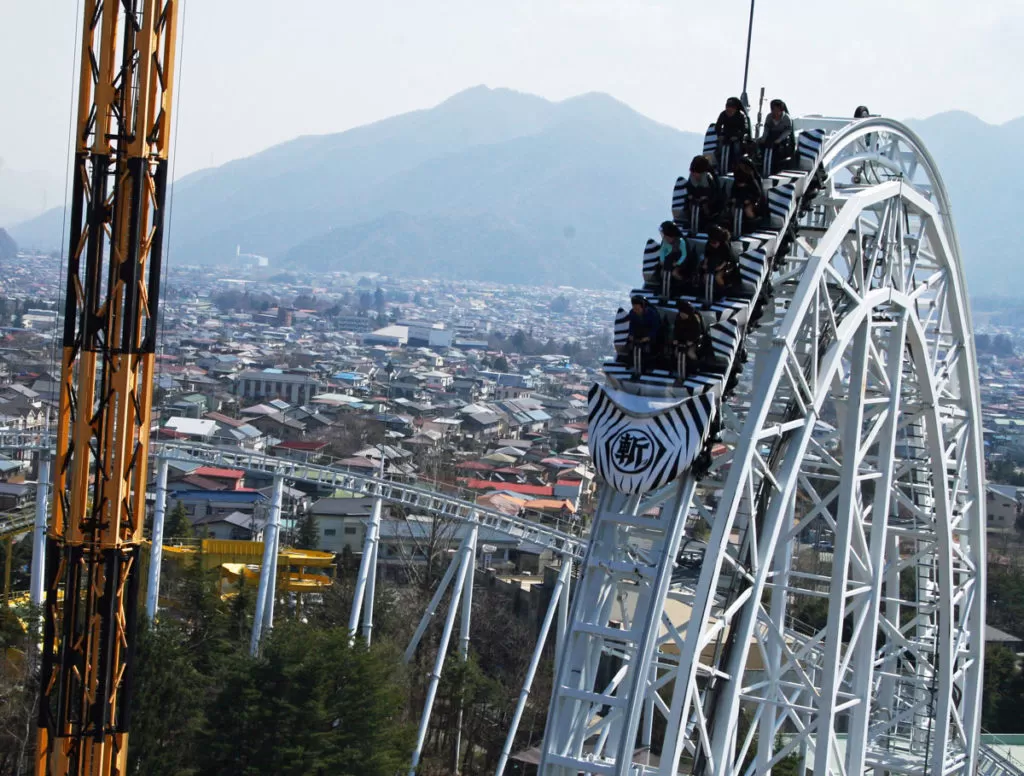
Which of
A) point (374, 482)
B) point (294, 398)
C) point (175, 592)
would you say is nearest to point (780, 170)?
point (374, 482)

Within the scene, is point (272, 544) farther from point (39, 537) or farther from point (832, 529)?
point (832, 529)

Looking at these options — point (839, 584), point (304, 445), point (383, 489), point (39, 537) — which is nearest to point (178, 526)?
point (383, 489)

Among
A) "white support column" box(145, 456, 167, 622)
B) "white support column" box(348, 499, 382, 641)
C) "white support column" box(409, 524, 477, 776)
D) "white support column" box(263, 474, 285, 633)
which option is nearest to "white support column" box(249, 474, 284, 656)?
"white support column" box(263, 474, 285, 633)

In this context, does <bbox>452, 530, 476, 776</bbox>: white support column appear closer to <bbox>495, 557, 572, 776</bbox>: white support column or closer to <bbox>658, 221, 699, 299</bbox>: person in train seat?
<bbox>495, 557, 572, 776</bbox>: white support column

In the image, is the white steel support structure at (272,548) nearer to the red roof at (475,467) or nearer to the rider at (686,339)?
the rider at (686,339)

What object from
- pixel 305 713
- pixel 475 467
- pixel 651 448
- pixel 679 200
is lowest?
pixel 475 467

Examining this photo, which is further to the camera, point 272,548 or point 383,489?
point 383,489

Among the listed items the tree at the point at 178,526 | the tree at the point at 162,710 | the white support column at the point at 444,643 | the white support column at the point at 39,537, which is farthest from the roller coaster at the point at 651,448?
the tree at the point at 178,526
